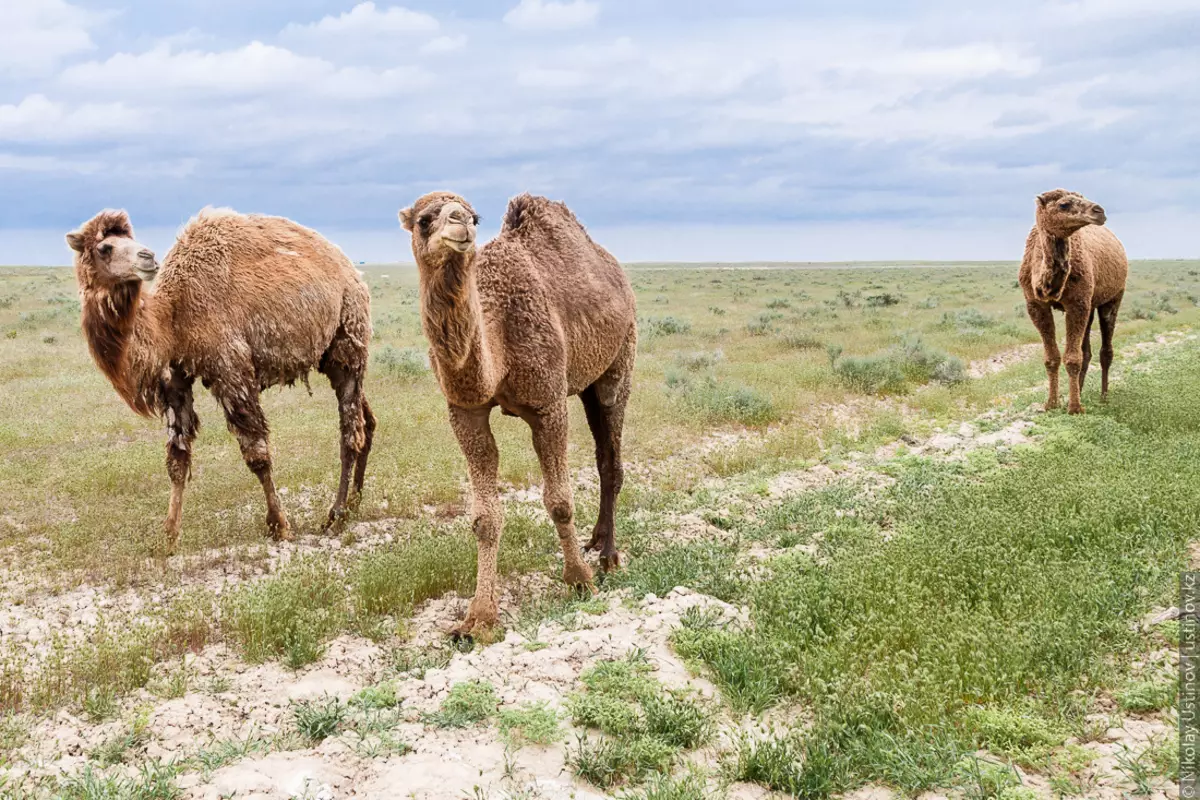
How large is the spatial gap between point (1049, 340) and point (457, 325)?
10.5 meters

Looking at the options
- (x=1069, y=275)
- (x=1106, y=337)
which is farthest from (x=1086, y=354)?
(x=1069, y=275)

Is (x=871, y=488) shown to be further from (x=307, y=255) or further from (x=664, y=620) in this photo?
(x=307, y=255)

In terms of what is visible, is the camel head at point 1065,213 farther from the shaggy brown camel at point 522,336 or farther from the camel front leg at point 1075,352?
the shaggy brown camel at point 522,336

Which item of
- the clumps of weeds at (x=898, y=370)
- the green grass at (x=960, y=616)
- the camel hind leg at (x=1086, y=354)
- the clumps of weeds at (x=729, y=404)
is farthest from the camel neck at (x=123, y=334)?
the camel hind leg at (x=1086, y=354)

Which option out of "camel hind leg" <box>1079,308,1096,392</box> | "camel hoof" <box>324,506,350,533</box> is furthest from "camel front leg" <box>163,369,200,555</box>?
"camel hind leg" <box>1079,308,1096,392</box>

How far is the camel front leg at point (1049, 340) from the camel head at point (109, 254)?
1147 cm

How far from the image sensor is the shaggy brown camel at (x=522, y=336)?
163 inches

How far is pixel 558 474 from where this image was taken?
526 cm

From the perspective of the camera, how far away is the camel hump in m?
5.59

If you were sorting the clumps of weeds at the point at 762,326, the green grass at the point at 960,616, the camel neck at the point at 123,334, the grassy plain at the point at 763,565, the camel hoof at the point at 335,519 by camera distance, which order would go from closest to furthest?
the green grass at the point at 960,616
the grassy plain at the point at 763,565
the camel neck at the point at 123,334
the camel hoof at the point at 335,519
the clumps of weeds at the point at 762,326

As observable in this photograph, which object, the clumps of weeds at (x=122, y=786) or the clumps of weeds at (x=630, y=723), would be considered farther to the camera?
the clumps of weeds at (x=630, y=723)

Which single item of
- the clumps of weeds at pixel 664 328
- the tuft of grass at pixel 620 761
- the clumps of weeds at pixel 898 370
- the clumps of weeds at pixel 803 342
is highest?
the clumps of weeds at pixel 664 328

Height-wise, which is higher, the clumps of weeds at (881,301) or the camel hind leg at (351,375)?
the clumps of weeds at (881,301)

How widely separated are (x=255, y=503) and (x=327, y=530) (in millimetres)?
1230
